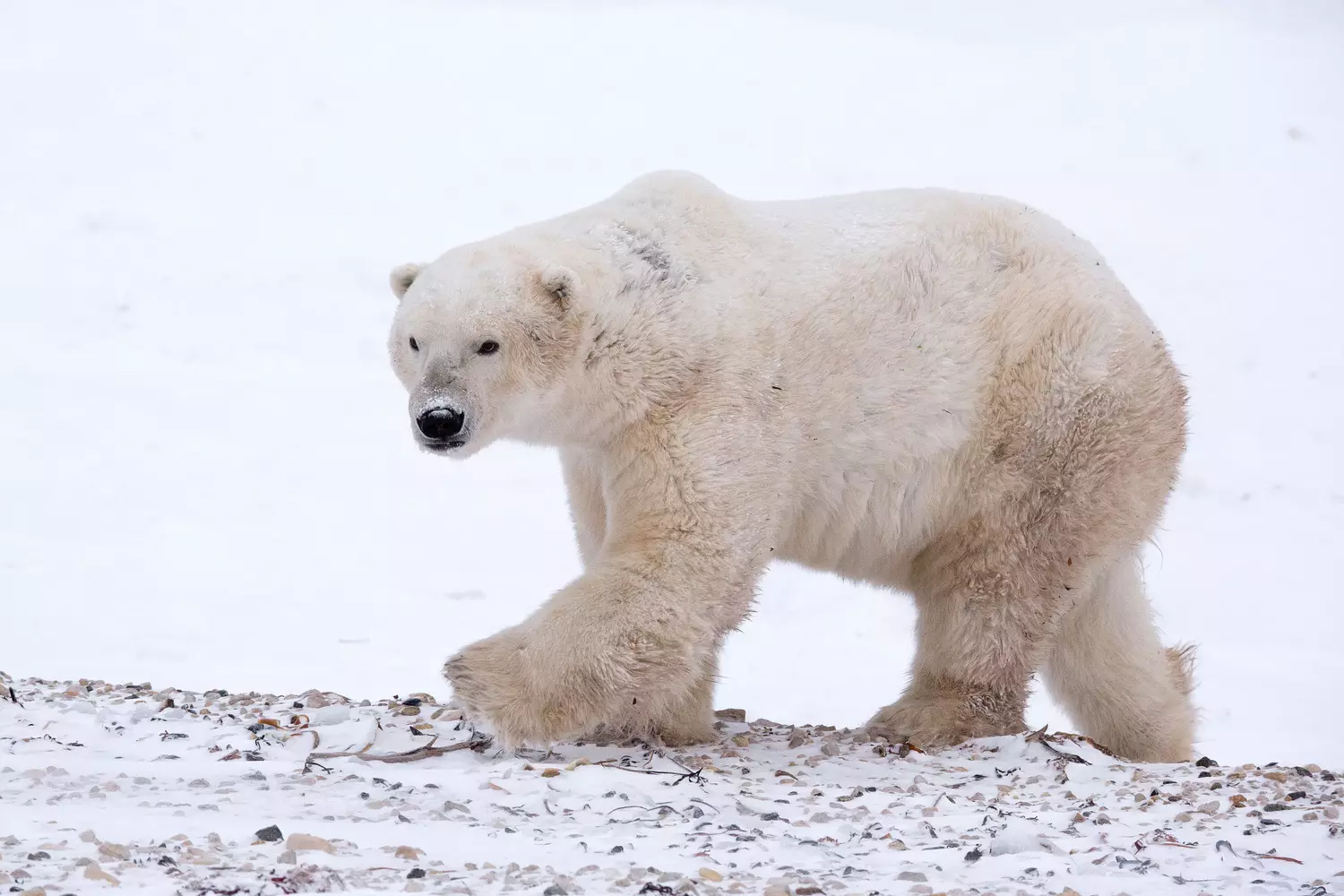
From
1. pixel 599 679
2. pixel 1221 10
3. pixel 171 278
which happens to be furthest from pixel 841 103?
pixel 599 679

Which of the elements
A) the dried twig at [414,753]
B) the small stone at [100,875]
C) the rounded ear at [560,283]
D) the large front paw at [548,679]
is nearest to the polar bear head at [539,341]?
the rounded ear at [560,283]

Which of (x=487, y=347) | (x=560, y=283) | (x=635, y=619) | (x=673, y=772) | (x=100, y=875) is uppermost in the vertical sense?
(x=560, y=283)

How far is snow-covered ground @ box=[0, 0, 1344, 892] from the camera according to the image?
8.55 meters

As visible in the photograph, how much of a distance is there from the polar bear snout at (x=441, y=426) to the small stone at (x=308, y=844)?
143cm

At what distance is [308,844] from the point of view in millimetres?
3145

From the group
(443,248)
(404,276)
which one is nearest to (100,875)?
(404,276)

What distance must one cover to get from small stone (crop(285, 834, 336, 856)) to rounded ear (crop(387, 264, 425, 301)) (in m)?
2.13

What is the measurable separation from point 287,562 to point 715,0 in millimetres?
11297

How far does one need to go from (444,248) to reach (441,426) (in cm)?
983

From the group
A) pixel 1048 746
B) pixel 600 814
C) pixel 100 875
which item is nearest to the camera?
pixel 100 875

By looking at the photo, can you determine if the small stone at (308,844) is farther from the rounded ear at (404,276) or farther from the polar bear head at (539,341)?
A: the rounded ear at (404,276)

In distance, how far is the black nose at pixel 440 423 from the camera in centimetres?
430

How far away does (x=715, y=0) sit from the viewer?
18531 mm

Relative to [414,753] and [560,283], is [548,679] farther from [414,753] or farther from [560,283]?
[560,283]
